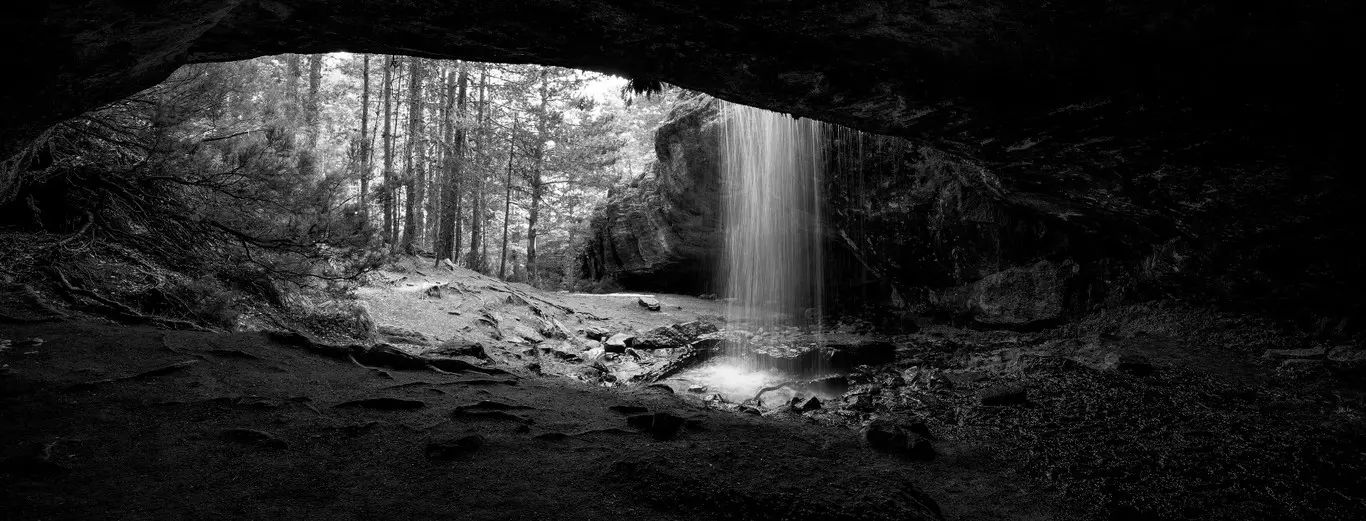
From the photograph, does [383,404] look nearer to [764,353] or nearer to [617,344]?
[617,344]

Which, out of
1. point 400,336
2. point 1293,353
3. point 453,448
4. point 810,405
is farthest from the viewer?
point 400,336

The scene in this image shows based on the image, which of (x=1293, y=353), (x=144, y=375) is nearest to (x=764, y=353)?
(x=1293, y=353)

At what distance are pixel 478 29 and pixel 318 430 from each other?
10.0 ft

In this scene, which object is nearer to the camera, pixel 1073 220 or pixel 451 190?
pixel 1073 220

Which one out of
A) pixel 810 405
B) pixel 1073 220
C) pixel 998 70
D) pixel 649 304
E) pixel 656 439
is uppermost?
pixel 998 70

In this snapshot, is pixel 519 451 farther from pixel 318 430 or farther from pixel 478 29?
pixel 478 29

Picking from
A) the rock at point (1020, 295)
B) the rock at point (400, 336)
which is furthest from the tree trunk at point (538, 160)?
the rock at point (1020, 295)

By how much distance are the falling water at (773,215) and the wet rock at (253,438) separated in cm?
847

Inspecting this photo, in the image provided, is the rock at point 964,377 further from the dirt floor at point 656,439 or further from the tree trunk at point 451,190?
the tree trunk at point 451,190

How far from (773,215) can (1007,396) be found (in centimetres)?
869

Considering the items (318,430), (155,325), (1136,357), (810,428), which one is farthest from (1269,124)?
(155,325)

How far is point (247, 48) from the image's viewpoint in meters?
4.39

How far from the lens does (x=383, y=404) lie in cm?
478

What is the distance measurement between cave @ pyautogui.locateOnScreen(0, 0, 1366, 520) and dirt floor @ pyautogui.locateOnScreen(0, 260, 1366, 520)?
0.03 meters
